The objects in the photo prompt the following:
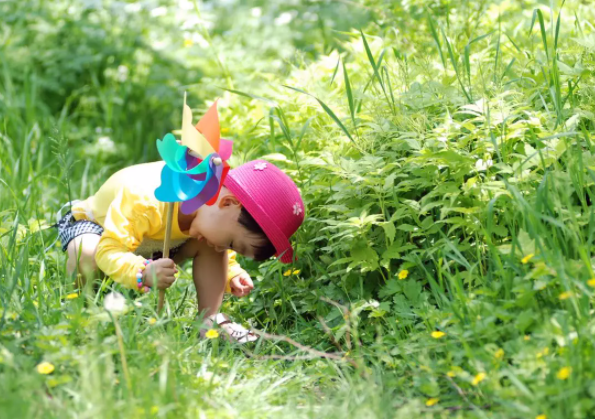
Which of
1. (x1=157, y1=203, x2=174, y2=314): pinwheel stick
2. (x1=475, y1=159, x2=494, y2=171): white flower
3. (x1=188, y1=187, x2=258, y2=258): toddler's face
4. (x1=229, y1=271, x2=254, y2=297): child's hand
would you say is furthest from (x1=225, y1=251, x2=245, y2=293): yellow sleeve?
(x1=475, y1=159, x2=494, y2=171): white flower

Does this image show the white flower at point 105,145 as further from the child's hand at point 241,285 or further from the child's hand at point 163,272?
the child's hand at point 163,272

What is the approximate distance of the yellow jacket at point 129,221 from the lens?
2.56 m

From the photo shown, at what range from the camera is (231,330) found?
8.87 feet

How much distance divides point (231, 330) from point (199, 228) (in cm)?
37

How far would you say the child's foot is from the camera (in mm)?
2636

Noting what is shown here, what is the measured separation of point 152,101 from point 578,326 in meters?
4.18

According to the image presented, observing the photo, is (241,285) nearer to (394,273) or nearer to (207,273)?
(207,273)

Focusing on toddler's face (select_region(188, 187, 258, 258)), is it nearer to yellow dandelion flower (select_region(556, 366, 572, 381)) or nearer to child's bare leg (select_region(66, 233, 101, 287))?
child's bare leg (select_region(66, 233, 101, 287))

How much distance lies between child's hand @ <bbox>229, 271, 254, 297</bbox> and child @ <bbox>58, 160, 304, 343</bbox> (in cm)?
1

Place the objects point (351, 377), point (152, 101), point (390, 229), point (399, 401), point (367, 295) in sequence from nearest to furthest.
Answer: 1. point (399, 401)
2. point (351, 377)
3. point (390, 229)
4. point (367, 295)
5. point (152, 101)

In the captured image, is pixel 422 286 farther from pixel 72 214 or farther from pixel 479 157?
pixel 72 214

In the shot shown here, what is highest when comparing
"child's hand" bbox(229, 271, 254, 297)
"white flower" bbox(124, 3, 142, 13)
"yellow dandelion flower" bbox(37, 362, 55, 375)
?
"white flower" bbox(124, 3, 142, 13)

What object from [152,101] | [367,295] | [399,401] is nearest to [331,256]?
[367,295]

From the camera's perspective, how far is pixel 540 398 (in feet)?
5.91
